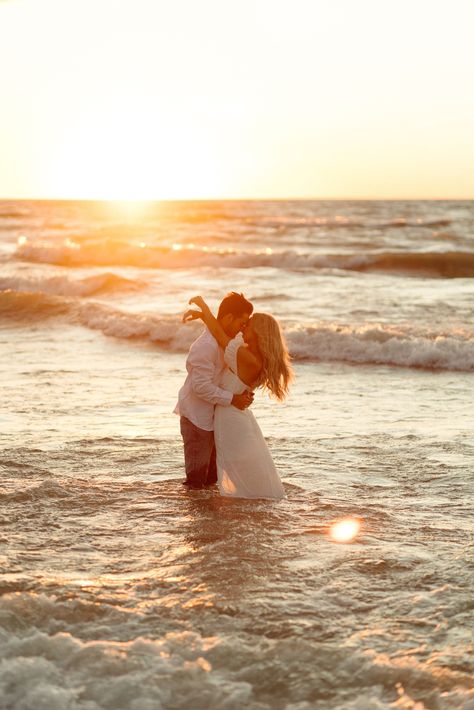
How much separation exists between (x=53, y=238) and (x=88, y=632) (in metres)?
52.0

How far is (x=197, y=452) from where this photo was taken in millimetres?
7602

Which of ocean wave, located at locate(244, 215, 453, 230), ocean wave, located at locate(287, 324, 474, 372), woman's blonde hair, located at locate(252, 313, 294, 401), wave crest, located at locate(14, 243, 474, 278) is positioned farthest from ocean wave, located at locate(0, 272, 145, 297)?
ocean wave, located at locate(244, 215, 453, 230)

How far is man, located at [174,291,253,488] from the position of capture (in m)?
7.30

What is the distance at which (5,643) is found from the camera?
15.9ft

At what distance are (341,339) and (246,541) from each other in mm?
10084

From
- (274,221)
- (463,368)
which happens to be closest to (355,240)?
(274,221)

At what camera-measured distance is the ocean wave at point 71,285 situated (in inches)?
1102

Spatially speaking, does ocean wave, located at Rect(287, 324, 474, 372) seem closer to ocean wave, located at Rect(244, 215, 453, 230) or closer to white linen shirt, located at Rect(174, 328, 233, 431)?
white linen shirt, located at Rect(174, 328, 233, 431)

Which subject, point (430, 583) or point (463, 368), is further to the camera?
point (463, 368)

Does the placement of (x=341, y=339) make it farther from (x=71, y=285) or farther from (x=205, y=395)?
(x=71, y=285)

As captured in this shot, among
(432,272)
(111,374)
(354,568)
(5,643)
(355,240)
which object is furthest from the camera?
(355,240)

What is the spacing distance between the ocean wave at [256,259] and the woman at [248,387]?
2966 cm

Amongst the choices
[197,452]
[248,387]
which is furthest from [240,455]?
[248,387]

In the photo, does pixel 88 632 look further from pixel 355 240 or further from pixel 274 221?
pixel 274 221
